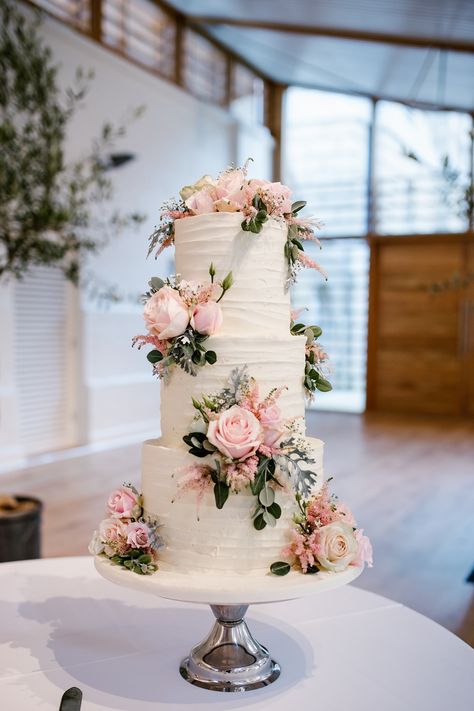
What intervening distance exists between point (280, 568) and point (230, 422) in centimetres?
27

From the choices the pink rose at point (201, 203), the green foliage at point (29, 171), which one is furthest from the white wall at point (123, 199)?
the pink rose at point (201, 203)

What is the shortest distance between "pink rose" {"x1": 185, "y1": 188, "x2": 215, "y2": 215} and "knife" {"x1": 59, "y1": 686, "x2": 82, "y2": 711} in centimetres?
86

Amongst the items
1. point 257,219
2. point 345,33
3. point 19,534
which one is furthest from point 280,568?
point 345,33

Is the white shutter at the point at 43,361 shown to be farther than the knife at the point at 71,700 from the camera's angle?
Yes

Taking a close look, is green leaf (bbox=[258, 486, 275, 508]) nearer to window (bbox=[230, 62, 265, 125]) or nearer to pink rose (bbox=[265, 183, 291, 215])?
pink rose (bbox=[265, 183, 291, 215])

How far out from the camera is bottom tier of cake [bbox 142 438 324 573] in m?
1.27

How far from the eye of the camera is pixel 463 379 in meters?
9.66

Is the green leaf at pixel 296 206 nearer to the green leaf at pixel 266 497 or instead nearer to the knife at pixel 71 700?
the green leaf at pixel 266 497

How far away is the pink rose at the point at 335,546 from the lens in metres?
1.23

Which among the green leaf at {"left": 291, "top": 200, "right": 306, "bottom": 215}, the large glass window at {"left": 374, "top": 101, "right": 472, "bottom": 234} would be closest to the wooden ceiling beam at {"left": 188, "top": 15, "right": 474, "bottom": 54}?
the large glass window at {"left": 374, "top": 101, "right": 472, "bottom": 234}

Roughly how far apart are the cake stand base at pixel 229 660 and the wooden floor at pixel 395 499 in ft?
6.17

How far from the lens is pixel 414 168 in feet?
32.5

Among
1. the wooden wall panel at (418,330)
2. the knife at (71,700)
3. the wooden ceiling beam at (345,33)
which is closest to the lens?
the knife at (71,700)

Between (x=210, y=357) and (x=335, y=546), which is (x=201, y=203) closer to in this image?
(x=210, y=357)
